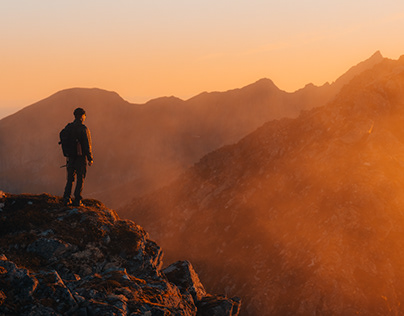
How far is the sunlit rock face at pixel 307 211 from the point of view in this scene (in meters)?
39.4

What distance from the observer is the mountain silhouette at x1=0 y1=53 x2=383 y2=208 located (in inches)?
5738

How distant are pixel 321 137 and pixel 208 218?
62.0 feet

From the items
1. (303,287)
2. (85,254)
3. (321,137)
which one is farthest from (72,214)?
(321,137)

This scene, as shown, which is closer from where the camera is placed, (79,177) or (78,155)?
(78,155)

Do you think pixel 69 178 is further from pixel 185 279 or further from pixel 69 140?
pixel 185 279

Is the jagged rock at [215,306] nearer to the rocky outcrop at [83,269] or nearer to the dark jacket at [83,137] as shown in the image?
the rocky outcrop at [83,269]

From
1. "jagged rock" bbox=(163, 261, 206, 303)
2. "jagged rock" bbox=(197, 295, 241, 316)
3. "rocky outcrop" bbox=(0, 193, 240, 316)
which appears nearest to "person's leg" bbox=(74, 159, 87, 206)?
"rocky outcrop" bbox=(0, 193, 240, 316)

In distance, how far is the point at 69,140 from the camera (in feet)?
47.5

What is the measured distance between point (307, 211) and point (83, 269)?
1566 inches

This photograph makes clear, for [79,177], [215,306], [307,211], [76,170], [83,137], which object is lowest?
[307,211]

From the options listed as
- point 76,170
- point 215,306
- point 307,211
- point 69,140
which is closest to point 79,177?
point 76,170

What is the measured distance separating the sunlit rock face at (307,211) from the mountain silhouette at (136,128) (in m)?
67.6

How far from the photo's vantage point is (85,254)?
1280 centimetres

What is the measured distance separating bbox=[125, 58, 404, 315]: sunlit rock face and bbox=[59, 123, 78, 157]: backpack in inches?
1162
